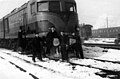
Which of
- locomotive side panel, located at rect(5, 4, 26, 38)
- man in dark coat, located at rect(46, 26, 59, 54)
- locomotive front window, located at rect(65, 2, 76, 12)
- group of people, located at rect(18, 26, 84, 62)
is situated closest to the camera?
group of people, located at rect(18, 26, 84, 62)

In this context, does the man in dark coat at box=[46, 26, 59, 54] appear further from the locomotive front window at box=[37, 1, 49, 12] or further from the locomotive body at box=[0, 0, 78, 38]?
the locomotive front window at box=[37, 1, 49, 12]

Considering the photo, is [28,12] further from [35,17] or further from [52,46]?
[52,46]

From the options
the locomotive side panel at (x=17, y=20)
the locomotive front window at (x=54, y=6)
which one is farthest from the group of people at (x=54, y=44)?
the locomotive side panel at (x=17, y=20)

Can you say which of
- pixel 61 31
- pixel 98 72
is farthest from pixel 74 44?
pixel 98 72

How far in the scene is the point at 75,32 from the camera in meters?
12.8

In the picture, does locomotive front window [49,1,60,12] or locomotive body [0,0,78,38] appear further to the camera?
locomotive front window [49,1,60,12]

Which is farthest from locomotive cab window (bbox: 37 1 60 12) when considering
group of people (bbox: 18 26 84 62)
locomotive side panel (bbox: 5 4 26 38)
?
locomotive side panel (bbox: 5 4 26 38)

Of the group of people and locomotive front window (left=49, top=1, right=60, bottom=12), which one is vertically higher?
locomotive front window (left=49, top=1, right=60, bottom=12)

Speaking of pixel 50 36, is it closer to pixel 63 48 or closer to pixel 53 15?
pixel 63 48

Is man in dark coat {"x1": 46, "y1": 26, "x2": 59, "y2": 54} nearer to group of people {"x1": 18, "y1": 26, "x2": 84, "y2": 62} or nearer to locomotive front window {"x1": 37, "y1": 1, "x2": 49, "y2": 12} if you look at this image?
group of people {"x1": 18, "y1": 26, "x2": 84, "y2": 62}

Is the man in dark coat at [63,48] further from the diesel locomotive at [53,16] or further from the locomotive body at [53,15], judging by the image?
the locomotive body at [53,15]

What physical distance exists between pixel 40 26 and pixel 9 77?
18.0 feet

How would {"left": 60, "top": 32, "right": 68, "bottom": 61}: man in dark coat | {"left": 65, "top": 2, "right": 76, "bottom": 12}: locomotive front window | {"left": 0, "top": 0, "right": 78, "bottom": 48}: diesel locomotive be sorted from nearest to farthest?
{"left": 60, "top": 32, "right": 68, "bottom": 61}: man in dark coat
{"left": 0, "top": 0, "right": 78, "bottom": 48}: diesel locomotive
{"left": 65, "top": 2, "right": 76, "bottom": 12}: locomotive front window

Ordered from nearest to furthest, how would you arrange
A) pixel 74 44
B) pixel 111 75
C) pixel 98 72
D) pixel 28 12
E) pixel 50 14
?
pixel 111 75, pixel 98 72, pixel 74 44, pixel 50 14, pixel 28 12
